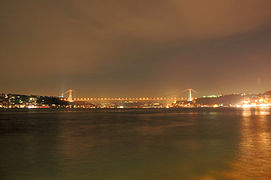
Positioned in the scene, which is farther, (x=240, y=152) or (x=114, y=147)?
(x=114, y=147)

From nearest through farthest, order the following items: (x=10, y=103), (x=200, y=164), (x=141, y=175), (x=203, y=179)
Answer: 1. (x=203, y=179)
2. (x=141, y=175)
3. (x=200, y=164)
4. (x=10, y=103)

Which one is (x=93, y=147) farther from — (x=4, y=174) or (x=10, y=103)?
(x=10, y=103)

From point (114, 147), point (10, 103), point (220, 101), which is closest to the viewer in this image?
point (114, 147)

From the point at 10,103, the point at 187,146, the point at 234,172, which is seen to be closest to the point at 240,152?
the point at 187,146

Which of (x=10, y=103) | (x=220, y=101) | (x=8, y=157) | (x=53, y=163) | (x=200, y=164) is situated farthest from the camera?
(x=220, y=101)

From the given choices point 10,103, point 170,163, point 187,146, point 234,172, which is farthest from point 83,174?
point 10,103

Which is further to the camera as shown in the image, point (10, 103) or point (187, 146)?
point (10, 103)

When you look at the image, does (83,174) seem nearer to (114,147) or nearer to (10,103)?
(114,147)

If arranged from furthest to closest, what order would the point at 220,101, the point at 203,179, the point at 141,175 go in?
the point at 220,101 < the point at 141,175 < the point at 203,179
